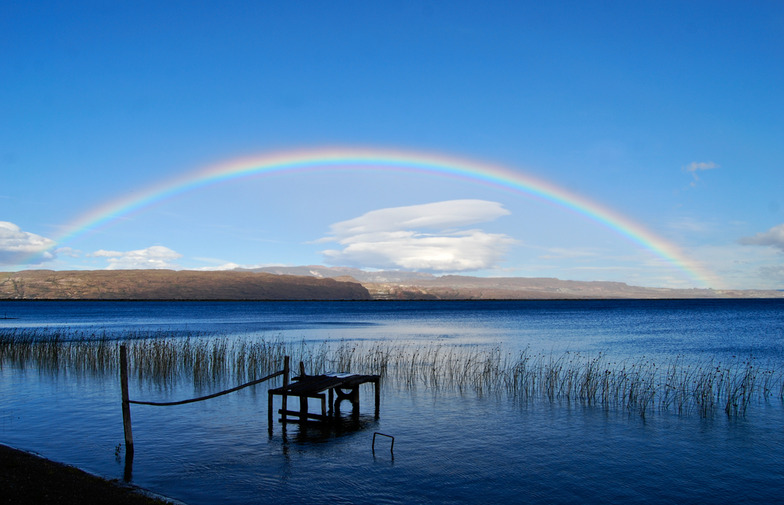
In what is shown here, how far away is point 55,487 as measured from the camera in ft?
36.9

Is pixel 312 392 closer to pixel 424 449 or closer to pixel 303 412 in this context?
pixel 303 412

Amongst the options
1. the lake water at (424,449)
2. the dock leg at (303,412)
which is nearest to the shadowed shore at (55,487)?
the lake water at (424,449)

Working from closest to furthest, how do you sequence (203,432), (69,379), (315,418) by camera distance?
(203,432) < (315,418) < (69,379)

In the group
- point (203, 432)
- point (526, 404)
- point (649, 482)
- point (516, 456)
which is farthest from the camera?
point (526, 404)

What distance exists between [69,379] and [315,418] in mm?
17062

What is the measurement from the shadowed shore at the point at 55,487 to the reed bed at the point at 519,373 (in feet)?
47.6

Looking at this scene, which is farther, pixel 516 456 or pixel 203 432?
pixel 203 432

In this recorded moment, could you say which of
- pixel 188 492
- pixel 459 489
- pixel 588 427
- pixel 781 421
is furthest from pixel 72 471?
pixel 781 421

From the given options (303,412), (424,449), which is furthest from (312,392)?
(424,449)

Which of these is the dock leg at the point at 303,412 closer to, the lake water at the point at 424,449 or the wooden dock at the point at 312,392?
the wooden dock at the point at 312,392

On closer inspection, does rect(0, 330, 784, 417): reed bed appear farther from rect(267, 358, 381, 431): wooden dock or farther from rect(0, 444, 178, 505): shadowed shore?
rect(0, 444, 178, 505): shadowed shore

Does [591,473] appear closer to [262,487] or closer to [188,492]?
[262,487]

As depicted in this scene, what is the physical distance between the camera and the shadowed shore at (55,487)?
10.5m

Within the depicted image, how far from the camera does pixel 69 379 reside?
2898cm
